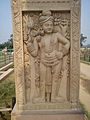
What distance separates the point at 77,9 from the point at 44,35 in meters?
0.78

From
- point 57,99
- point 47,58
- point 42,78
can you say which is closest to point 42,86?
point 42,78

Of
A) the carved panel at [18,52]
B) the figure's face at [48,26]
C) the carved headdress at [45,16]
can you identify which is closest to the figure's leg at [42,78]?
the carved panel at [18,52]

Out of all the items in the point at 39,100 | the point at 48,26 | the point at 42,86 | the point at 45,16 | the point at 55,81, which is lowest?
the point at 39,100

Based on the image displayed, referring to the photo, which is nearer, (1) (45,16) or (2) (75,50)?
(1) (45,16)

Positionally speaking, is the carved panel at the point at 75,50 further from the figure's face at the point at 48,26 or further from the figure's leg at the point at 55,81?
the figure's face at the point at 48,26

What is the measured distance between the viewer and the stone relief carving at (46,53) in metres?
2.78

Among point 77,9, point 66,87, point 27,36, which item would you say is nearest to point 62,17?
point 77,9

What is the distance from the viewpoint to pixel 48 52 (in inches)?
110

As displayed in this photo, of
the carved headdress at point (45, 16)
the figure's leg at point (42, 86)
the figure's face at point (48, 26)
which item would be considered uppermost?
the carved headdress at point (45, 16)

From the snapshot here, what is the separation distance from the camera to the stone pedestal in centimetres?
271

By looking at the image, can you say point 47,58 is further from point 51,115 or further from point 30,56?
point 51,115

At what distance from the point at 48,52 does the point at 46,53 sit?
44mm

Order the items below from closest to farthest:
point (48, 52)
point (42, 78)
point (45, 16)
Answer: point (45, 16)
point (48, 52)
point (42, 78)

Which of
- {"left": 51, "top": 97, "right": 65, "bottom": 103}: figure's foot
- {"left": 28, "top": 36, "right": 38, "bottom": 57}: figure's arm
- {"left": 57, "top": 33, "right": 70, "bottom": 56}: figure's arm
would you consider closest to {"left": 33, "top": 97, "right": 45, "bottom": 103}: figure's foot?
{"left": 51, "top": 97, "right": 65, "bottom": 103}: figure's foot
